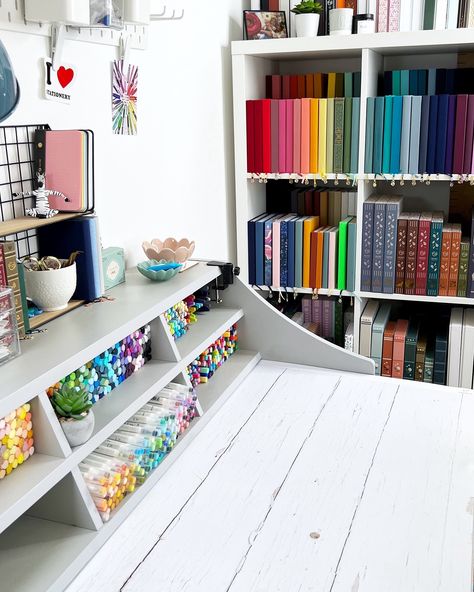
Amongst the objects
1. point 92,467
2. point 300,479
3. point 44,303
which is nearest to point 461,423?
point 300,479

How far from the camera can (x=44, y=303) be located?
137 cm

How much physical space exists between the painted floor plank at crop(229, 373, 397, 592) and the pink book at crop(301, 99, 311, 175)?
1087 millimetres

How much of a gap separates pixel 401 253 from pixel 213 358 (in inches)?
40.8

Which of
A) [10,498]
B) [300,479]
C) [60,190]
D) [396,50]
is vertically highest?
[396,50]

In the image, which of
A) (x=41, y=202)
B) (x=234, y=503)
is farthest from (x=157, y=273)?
(x=234, y=503)

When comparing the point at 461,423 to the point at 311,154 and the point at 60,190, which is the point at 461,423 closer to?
the point at 60,190

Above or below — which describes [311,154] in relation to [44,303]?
above

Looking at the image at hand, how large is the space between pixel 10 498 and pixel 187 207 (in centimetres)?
137

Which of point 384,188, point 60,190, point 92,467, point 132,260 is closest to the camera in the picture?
point 92,467

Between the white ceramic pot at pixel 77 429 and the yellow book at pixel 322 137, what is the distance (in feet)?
5.23

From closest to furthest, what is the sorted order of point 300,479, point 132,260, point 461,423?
1. point 300,479
2. point 461,423
3. point 132,260

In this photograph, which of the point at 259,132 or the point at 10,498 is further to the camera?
the point at 259,132

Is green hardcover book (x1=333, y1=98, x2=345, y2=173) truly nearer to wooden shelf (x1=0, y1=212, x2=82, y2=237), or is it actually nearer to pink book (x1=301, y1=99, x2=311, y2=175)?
pink book (x1=301, y1=99, x2=311, y2=175)

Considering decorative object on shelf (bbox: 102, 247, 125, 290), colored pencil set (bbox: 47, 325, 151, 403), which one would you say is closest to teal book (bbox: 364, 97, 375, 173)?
decorative object on shelf (bbox: 102, 247, 125, 290)
